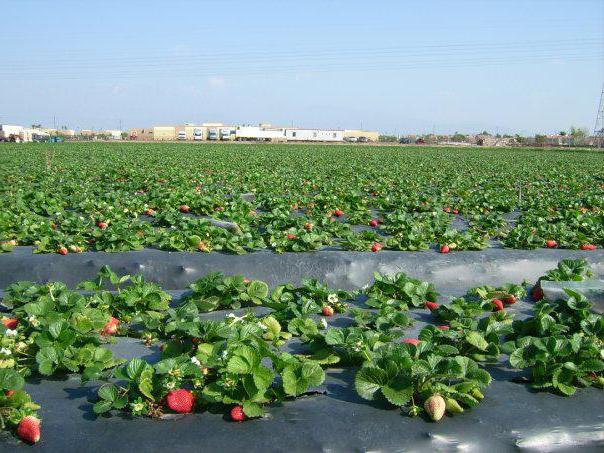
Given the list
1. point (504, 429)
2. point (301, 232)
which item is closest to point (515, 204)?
point (301, 232)

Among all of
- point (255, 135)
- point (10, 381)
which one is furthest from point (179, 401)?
point (255, 135)

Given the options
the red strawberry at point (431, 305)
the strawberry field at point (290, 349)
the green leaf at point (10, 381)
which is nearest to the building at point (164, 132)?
the strawberry field at point (290, 349)

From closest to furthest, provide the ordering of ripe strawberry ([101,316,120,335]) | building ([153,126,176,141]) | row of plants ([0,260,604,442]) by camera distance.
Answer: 1. row of plants ([0,260,604,442])
2. ripe strawberry ([101,316,120,335])
3. building ([153,126,176,141])

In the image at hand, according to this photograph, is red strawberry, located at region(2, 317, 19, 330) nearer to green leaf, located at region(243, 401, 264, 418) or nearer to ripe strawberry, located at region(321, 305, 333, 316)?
green leaf, located at region(243, 401, 264, 418)

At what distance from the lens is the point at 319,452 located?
8.92ft

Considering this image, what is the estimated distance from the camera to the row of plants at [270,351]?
290 centimetres

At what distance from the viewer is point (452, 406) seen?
2.96 m

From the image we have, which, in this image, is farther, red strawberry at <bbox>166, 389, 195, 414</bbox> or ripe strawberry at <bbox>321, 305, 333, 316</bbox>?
ripe strawberry at <bbox>321, 305, 333, 316</bbox>

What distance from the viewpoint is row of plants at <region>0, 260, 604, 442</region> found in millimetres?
2900

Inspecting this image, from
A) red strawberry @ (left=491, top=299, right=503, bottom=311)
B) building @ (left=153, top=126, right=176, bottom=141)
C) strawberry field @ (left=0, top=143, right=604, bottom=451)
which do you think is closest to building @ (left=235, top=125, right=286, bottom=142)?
building @ (left=153, top=126, right=176, bottom=141)

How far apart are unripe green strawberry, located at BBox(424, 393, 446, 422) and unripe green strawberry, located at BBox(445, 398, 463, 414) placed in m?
0.04

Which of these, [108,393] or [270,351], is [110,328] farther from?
[270,351]

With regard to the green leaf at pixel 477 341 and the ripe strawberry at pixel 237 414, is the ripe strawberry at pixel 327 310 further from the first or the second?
the ripe strawberry at pixel 237 414

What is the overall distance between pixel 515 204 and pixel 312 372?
10058 mm
